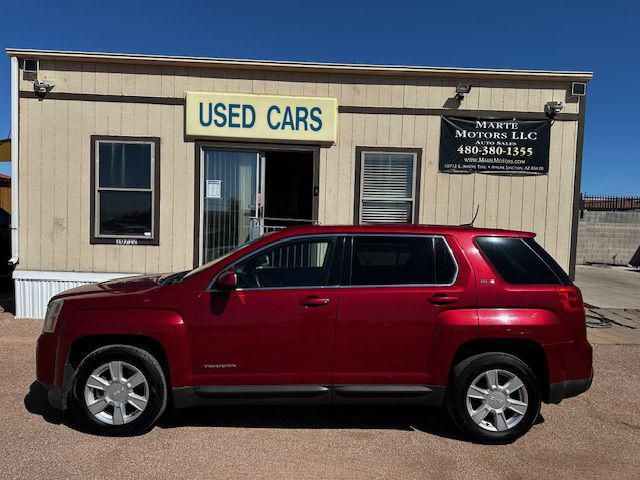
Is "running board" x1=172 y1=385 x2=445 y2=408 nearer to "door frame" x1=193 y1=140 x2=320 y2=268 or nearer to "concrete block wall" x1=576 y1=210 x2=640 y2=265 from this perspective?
"door frame" x1=193 y1=140 x2=320 y2=268

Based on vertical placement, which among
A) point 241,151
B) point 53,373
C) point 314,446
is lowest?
point 314,446

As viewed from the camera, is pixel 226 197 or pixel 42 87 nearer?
pixel 42 87

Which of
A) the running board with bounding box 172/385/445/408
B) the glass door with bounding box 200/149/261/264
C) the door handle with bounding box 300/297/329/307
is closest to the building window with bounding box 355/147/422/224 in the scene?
the glass door with bounding box 200/149/261/264

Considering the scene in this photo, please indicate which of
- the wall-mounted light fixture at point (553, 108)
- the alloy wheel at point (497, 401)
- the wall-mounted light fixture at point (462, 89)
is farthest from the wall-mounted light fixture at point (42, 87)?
the wall-mounted light fixture at point (553, 108)

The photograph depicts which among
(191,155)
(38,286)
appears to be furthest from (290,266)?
(38,286)

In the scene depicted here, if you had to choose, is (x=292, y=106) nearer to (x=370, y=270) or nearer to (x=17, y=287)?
(x=370, y=270)

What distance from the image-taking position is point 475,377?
12.5ft

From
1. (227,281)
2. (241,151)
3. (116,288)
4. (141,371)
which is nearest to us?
(227,281)

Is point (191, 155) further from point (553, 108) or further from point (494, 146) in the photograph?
point (553, 108)

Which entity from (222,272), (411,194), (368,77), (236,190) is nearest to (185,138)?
(236,190)

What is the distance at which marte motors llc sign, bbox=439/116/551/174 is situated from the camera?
26.5 ft

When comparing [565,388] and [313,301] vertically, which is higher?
[313,301]

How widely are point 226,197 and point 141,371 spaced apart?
4.78 m

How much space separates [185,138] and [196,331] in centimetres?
494
